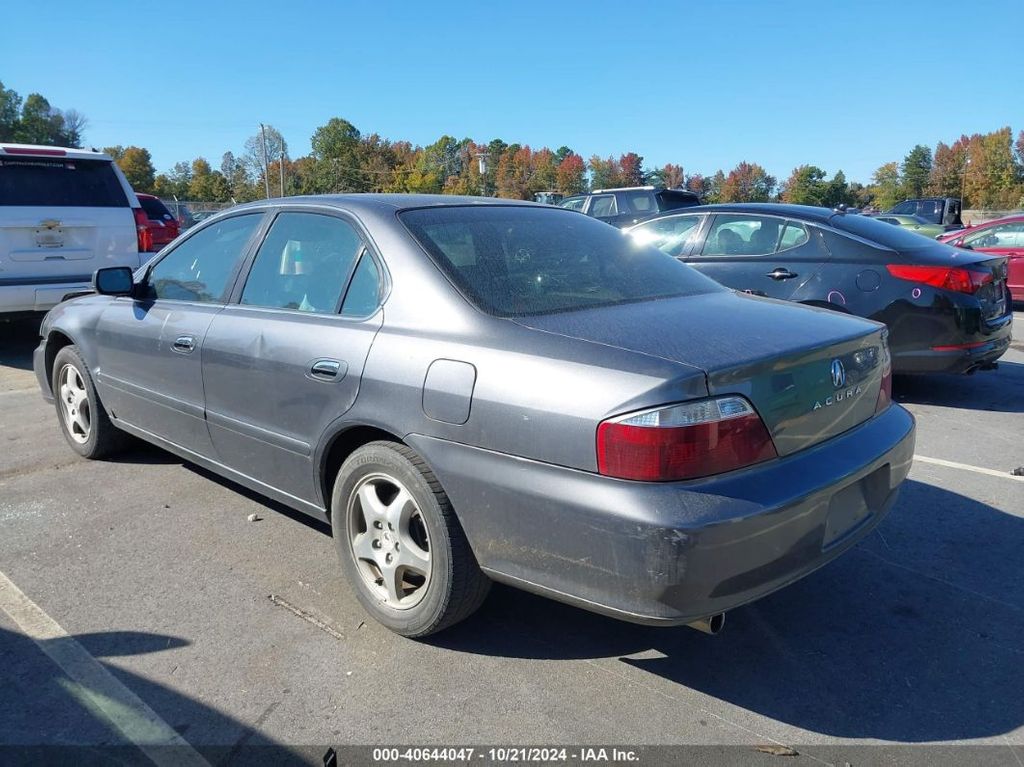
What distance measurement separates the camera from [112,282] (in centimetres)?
426

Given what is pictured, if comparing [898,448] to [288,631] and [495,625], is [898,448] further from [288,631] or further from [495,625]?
[288,631]

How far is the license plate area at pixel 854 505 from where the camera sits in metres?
2.58

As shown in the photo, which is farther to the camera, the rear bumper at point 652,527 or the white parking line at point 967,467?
the white parking line at point 967,467

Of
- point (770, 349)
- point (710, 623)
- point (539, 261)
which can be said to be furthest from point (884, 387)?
point (539, 261)

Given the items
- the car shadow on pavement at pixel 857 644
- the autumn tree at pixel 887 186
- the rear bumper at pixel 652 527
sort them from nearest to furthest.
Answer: the rear bumper at pixel 652 527 → the car shadow on pavement at pixel 857 644 → the autumn tree at pixel 887 186

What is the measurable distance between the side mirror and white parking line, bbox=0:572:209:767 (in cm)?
172

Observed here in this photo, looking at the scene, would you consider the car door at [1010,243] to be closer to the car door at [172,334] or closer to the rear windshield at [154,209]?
the car door at [172,334]

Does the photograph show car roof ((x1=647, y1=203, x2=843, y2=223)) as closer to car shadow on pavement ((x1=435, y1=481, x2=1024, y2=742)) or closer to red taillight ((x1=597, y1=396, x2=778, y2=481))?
car shadow on pavement ((x1=435, y1=481, x2=1024, y2=742))

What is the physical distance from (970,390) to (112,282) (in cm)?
676

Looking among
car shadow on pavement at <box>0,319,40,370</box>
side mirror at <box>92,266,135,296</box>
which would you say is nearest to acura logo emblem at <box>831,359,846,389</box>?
side mirror at <box>92,266,135,296</box>

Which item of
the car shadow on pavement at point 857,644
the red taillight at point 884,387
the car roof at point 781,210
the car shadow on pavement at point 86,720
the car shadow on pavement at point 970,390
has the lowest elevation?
the car shadow on pavement at point 970,390

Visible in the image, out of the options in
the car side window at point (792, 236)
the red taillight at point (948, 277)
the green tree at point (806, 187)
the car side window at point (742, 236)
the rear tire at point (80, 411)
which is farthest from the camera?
the green tree at point (806, 187)

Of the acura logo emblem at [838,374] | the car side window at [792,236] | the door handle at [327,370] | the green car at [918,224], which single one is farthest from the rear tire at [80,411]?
the green car at [918,224]

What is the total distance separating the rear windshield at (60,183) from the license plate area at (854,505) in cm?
777
